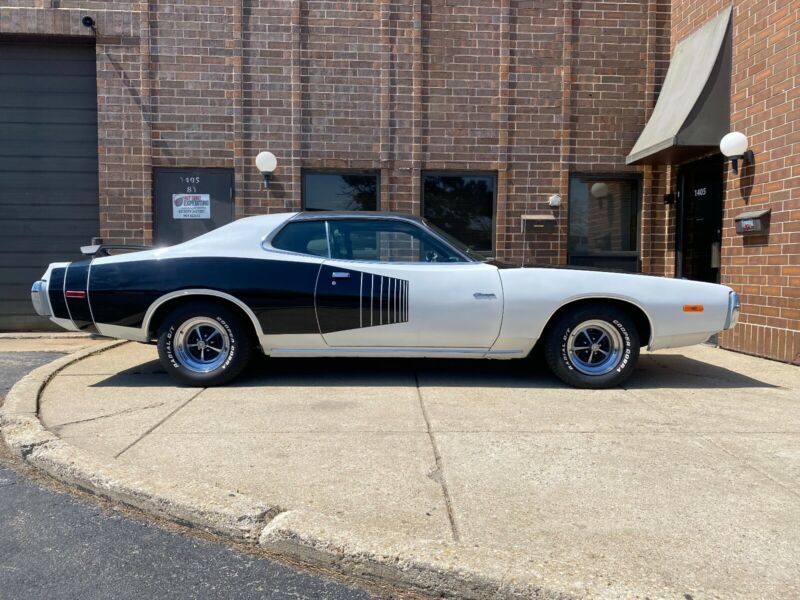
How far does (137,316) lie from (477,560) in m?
3.77

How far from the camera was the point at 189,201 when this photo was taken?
8.77 meters

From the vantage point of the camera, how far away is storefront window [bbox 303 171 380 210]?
29.1 feet

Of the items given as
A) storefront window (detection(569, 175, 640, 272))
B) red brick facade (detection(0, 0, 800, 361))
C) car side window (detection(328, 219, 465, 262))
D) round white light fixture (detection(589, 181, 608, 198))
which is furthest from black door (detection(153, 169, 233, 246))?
round white light fixture (detection(589, 181, 608, 198))

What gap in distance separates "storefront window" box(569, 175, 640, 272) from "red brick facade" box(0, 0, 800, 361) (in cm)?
18

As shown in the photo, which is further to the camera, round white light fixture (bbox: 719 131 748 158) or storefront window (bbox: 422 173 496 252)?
storefront window (bbox: 422 173 496 252)

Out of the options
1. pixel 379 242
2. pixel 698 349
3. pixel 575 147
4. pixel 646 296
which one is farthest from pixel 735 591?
pixel 575 147

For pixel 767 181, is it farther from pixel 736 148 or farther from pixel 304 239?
pixel 304 239

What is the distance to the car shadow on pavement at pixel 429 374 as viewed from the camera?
5.34 meters

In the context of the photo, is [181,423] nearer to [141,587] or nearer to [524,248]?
[141,587]

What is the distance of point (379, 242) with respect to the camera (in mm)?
5234

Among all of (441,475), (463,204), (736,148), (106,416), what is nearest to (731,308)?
(736,148)

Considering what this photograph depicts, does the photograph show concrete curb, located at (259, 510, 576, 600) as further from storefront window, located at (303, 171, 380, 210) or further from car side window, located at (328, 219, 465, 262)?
storefront window, located at (303, 171, 380, 210)

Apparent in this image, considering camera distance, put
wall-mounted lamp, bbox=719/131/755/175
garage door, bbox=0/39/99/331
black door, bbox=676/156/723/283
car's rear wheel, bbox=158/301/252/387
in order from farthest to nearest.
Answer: garage door, bbox=0/39/99/331 < black door, bbox=676/156/723/283 < wall-mounted lamp, bbox=719/131/755/175 < car's rear wheel, bbox=158/301/252/387

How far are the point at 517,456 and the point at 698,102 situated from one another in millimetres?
5792
